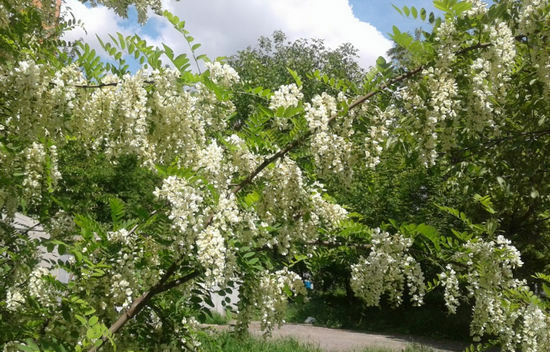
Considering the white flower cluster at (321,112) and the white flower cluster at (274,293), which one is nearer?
the white flower cluster at (321,112)

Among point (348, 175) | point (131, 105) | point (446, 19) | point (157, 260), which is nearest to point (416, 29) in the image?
point (446, 19)

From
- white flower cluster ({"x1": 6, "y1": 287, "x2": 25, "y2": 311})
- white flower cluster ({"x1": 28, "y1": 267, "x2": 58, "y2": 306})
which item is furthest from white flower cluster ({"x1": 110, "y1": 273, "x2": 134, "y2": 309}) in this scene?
white flower cluster ({"x1": 6, "y1": 287, "x2": 25, "y2": 311})

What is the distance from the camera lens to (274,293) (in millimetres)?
3311

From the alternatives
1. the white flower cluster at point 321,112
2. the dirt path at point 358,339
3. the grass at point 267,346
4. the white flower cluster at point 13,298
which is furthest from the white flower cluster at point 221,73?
the dirt path at point 358,339

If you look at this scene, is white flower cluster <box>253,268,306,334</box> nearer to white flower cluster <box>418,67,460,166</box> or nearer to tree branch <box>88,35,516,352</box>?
tree branch <box>88,35,516,352</box>

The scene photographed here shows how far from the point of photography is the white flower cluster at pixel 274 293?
10.6 feet

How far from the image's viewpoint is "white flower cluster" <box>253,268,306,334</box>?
3.24 meters

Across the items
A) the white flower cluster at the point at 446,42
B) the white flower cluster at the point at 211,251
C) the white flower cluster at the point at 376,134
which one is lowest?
the white flower cluster at the point at 211,251

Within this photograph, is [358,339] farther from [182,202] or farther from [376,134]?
[182,202]

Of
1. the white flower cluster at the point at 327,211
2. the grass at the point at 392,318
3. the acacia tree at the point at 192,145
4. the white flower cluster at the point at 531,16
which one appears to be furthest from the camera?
the grass at the point at 392,318

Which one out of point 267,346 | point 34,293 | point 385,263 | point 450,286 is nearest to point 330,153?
point 385,263

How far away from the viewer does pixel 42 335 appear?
2.73m

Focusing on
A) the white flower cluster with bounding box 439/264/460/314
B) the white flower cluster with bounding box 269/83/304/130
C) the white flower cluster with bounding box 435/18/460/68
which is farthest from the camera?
the white flower cluster with bounding box 439/264/460/314

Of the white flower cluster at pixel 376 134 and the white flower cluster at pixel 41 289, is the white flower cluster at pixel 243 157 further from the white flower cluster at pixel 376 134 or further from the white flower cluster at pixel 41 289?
the white flower cluster at pixel 41 289
